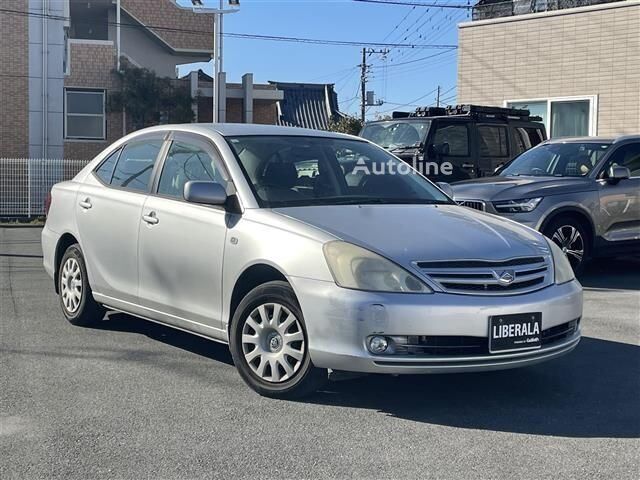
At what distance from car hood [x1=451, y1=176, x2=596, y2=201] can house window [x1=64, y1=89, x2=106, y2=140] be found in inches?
724

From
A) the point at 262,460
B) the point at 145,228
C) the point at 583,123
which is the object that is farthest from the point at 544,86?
the point at 262,460

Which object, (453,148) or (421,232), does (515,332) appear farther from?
(453,148)

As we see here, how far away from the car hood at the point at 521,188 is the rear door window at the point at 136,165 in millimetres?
4376

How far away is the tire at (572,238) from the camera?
9.22 metres

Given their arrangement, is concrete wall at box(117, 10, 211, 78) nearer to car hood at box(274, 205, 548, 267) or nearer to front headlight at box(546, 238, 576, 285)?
car hood at box(274, 205, 548, 267)

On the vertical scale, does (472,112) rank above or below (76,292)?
above

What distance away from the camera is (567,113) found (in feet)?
58.5

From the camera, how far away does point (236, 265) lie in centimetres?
487

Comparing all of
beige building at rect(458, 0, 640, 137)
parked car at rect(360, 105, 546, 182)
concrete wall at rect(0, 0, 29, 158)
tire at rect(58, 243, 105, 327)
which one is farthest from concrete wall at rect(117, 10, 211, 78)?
tire at rect(58, 243, 105, 327)

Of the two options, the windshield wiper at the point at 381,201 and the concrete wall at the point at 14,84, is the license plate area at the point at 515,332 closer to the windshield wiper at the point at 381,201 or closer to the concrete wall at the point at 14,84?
the windshield wiper at the point at 381,201

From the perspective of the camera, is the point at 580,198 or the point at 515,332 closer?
the point at 515,332

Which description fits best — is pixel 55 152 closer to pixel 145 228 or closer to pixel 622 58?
pixel 622 58

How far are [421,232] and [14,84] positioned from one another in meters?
22.2

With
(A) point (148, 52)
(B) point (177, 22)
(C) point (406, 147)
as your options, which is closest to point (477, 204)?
(C) point (406, 147)
